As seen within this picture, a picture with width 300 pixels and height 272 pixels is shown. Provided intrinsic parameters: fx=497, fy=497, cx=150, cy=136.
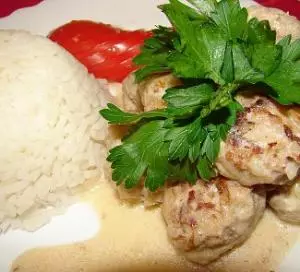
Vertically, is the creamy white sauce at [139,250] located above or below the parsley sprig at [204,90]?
below

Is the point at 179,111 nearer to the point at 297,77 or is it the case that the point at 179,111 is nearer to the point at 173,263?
the point at 297,77

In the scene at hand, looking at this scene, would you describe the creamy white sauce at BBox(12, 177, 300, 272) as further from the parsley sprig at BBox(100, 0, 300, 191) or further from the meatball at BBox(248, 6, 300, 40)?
the meatball at BBox(248, 6, 300, 40)

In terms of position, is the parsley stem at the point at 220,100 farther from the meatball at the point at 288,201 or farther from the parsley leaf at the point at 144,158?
the meatball at the point at 288,201

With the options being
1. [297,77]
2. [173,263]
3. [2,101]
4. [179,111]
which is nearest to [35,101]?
[2,101]

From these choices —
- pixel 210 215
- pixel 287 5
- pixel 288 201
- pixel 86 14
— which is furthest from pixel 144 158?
pixel 287 5

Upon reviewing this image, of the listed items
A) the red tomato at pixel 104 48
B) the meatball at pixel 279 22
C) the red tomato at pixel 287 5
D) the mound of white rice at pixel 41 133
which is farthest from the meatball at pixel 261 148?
the red tomato at pixel 287 5
